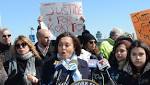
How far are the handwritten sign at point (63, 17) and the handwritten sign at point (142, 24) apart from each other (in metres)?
1.23

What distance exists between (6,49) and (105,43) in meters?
2.02

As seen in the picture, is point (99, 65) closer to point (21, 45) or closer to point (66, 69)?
point (66, 69)

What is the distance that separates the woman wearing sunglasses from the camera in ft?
19.1

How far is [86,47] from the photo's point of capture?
787 cm

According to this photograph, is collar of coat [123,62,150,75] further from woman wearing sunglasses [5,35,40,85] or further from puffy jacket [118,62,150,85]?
woman wearing sunglasses [5,35,40,85]

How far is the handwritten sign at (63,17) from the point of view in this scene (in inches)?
368

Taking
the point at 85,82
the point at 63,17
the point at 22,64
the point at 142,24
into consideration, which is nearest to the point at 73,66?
the point at 85,82

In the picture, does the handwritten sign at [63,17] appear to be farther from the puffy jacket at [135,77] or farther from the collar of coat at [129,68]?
the puffy jacket at [135,77]

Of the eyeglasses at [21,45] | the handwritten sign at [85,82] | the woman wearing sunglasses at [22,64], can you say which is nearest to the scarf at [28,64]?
the woman wearing sunglasses at [22,64]

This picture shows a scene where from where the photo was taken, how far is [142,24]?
8695 millimetres

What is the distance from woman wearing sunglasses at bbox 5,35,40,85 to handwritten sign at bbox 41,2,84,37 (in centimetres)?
283

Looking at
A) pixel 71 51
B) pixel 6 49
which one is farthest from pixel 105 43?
pixel 71 51

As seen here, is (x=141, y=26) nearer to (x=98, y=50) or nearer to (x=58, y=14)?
(x=98, y=50)

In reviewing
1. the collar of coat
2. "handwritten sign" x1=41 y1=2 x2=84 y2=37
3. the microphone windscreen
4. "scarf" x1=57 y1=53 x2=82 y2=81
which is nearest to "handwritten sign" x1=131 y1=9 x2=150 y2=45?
"handwritten sign" x1=41 y1=2 x2=84 y2=37
